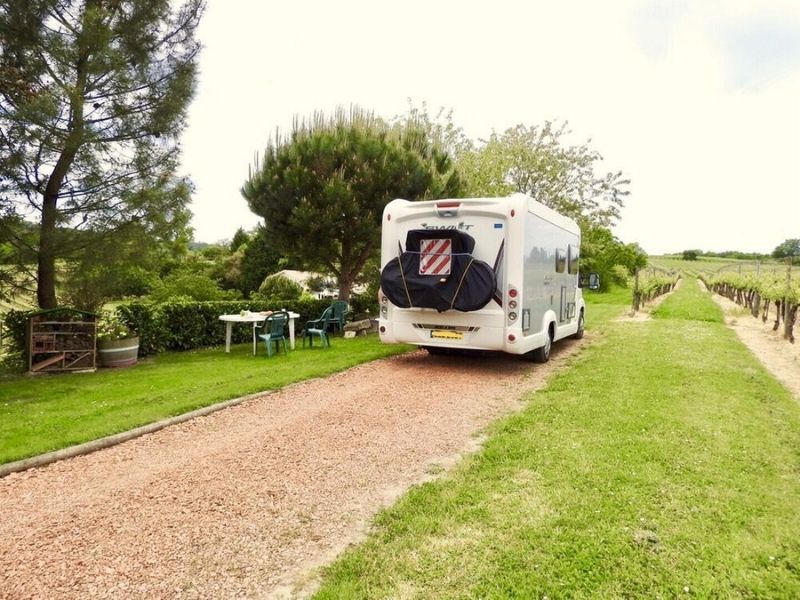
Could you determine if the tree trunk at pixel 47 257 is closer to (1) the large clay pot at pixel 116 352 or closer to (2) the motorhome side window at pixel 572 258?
(1) the large clay pot at pixel 116 352

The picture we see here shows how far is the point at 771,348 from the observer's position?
11.6m

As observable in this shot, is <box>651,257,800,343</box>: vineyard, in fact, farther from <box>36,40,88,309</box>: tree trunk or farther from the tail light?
<box>36,40,88,309</box>: tree trunk

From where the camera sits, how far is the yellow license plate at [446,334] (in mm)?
8078

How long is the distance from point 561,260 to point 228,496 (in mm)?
8025

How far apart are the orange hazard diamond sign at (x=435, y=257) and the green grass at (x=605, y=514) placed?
2.76m

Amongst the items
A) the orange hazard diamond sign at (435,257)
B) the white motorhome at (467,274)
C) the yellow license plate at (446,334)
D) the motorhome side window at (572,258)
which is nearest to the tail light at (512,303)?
the white motorhome at (467,274)

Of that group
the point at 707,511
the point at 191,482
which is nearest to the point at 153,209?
the point at 191,482

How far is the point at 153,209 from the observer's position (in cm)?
1030

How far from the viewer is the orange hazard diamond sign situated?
7.84 m

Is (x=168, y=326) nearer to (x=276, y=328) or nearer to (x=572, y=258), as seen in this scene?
(x=276, y=328)

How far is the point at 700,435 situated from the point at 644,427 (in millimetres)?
510

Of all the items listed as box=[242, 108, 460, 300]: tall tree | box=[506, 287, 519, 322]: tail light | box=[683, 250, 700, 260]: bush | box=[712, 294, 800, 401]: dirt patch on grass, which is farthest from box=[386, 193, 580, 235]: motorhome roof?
box=[683, 250, 700, 260]: bush

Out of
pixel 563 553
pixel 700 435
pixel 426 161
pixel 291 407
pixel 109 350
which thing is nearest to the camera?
pixel 563 553

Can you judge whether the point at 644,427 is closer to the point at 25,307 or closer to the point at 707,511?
the point at 707,511
